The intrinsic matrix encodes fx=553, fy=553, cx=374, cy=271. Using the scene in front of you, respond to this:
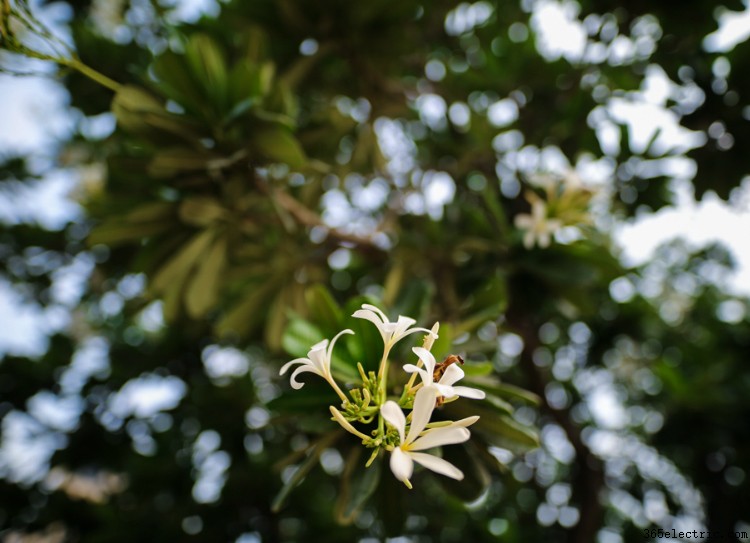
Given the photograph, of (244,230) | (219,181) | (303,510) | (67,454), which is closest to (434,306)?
(244,230)

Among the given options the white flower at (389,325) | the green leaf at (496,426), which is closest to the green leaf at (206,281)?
the green leaf at (496,426)

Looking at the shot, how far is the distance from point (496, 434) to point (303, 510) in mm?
1823

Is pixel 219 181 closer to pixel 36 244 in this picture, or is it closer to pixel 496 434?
pixel 496 434

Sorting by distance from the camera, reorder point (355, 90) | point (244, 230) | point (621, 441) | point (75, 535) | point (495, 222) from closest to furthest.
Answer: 1. point (244, 230)
2. point (495, 222)
3. point (355, 90)
4. point (75, 535)
5. point (621, 441)

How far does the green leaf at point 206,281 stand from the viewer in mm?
1738

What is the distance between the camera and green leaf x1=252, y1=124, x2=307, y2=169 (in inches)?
60.1

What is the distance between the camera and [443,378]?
0.75 metres

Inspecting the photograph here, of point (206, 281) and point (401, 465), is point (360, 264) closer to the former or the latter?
point (206, 281)

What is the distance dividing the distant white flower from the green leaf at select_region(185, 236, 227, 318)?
3.15ft

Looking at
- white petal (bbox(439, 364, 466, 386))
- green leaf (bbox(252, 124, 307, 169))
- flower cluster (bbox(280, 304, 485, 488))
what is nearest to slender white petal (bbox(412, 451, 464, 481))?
flower cluster (bbox(280, 304, 485, 488))

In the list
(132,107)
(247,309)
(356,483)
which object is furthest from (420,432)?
(247,309)

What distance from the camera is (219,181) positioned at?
1679 mm

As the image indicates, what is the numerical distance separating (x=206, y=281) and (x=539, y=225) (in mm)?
1062

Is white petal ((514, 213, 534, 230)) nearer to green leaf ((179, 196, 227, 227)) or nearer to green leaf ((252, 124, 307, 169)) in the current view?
green leaf ((252, 124, 307, 169))
